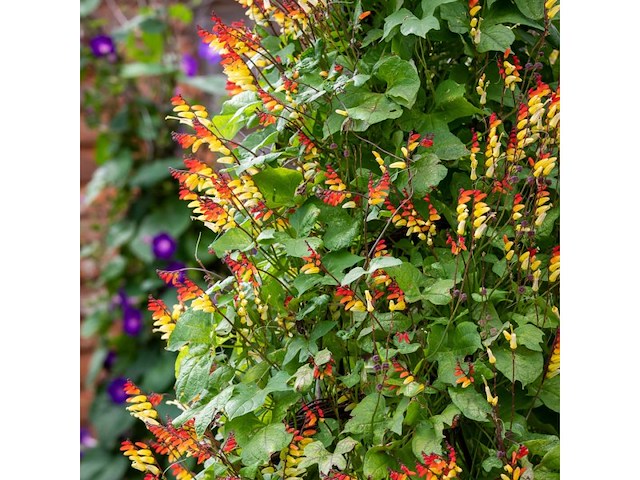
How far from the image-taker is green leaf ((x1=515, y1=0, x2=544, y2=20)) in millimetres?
1067

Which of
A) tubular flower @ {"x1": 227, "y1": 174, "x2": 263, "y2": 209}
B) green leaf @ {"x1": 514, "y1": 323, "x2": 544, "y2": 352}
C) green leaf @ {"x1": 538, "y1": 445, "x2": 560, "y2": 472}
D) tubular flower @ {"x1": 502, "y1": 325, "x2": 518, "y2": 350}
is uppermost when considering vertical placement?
tubular flower @ {"x1": 227, "y1": 174, "x2": 263, "y2": 209}

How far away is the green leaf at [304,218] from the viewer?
1.08m

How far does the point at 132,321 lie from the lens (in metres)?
2.98

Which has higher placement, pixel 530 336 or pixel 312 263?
pixel 312 263

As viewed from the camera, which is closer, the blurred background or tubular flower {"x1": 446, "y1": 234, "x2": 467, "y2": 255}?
tubular flower {"x1": 446, "y1": 234, "x2": 467, "y2": 255}

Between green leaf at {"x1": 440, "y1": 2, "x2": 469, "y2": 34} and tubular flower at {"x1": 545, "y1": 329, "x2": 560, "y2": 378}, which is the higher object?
green leaf at {"x1": 440, "y1": 2, "x2": 469, "y2": 34}

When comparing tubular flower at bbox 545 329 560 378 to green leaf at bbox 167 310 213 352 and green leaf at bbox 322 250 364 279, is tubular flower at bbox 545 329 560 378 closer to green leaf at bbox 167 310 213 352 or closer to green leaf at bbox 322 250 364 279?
green leaf at bbox 322 250 364 279

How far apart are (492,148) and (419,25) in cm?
17

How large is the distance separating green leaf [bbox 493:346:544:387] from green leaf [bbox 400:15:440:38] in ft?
1.27

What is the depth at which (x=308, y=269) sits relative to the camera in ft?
3.43

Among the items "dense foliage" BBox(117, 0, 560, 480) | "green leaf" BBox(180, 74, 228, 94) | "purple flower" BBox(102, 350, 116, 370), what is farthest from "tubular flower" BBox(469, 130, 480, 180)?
"purple flower" BBox(102, 350, 116, 370)

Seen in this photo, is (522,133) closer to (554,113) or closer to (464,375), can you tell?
(554,113)

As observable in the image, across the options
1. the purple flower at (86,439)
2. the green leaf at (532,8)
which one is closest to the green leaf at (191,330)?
the green leaf at (532,8)

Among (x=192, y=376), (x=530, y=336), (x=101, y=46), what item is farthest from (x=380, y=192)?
(x=101, y=46)
